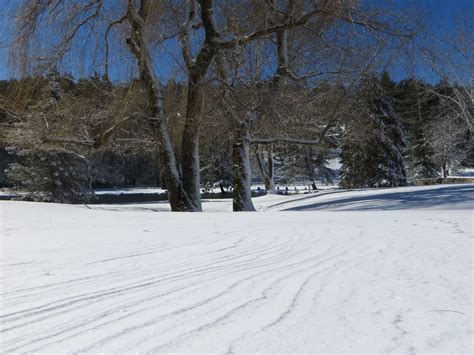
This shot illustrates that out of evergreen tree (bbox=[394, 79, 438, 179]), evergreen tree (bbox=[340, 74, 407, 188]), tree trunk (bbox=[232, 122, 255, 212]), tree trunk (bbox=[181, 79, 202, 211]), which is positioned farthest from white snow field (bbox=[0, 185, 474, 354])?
evergreen tree (bbox=[394, 79, 438, 179])

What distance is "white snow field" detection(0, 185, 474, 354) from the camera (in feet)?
3.79

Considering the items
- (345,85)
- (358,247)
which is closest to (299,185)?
(345,85)

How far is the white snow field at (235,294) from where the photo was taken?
1.15m

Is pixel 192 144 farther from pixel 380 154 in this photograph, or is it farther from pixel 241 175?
pixel 380 154

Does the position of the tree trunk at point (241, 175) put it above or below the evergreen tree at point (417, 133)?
below

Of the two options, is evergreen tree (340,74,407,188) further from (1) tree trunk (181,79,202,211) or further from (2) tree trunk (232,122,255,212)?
(1) tree trunk (181,79,202,211)

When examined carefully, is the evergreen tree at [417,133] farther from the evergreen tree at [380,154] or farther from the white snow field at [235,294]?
the white snow field at [235,294]

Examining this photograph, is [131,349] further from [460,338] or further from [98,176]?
[98,176]

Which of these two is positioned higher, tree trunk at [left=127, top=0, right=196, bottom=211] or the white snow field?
tree trunk at [left=127, top=0, right=196, bottom=211]

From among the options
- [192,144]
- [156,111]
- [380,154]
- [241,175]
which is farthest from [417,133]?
[156,111]

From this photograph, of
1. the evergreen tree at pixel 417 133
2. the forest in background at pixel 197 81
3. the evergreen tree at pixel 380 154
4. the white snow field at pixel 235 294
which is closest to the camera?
the white snow field at pixel 235 294

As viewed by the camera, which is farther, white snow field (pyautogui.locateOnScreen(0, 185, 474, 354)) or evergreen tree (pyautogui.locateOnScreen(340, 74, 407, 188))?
evergreen tree (pyautogui.locateOnScreen(340, 74, 407, 188))

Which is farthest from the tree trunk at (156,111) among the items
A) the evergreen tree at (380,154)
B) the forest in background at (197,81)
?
the evergreen tree at (380,154)

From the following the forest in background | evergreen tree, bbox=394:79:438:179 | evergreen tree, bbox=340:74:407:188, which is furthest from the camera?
evergreen tree, bbox=394:79:438:179
